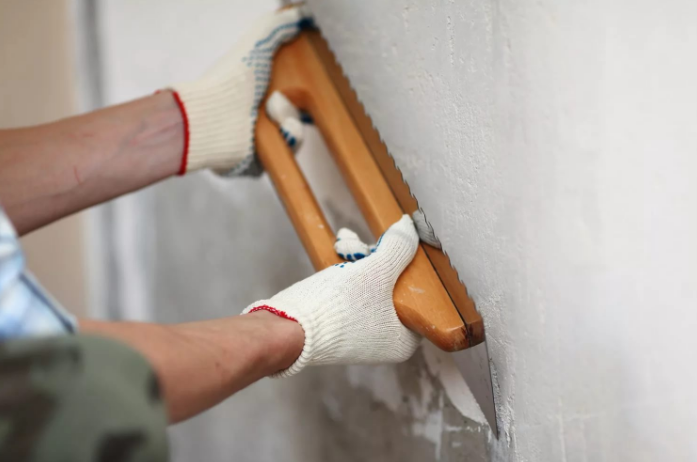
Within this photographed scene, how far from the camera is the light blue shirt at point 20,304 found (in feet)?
0.79

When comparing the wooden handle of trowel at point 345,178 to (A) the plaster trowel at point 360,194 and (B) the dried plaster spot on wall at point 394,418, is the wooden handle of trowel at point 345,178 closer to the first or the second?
(A) the plaster trowel at point 360,194

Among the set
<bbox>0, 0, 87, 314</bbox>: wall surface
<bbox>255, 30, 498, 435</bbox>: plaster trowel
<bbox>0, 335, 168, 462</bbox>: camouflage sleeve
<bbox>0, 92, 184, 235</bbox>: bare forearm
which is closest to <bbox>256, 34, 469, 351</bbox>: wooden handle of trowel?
<bbox>255, 30, 498, 435</bbox>: plaster trowel

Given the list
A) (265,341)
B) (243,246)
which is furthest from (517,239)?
(243,246)

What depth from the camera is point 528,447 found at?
0.45 m

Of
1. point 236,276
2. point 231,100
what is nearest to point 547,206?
point 231,100

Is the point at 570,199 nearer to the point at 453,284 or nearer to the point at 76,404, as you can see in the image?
the point at 453,284

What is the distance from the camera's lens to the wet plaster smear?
0.32 meters

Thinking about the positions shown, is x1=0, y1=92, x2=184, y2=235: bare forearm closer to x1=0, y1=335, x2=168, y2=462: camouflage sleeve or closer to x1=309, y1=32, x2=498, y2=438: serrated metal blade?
x1=309, y1=32, x2=498, y2=438: serrated metal blade

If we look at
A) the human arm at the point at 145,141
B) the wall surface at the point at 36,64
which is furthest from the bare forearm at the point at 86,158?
the wall surface at the point at 36,64

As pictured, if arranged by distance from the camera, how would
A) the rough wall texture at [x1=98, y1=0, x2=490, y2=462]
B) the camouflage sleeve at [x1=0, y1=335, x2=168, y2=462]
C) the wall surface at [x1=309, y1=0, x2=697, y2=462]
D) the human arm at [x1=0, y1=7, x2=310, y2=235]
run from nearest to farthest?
the camouflage sleeve at [x1=0, y1=335, x2=168, y2=462] → the wall surface at [x1=309, y1=0, x2=697, y2=462] → the human arm at [x1=0, y1=7, x2=310, y2=235] → the rough wall texture at [x1=98, y1=0, x2=490, y2=462]

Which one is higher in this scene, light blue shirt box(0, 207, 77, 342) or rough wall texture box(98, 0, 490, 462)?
light blue shirt box(0, 207, 77, 342)

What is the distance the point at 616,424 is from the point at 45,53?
1.17 m

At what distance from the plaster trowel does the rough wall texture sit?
0.12m

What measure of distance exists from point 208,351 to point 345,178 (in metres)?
0.29
